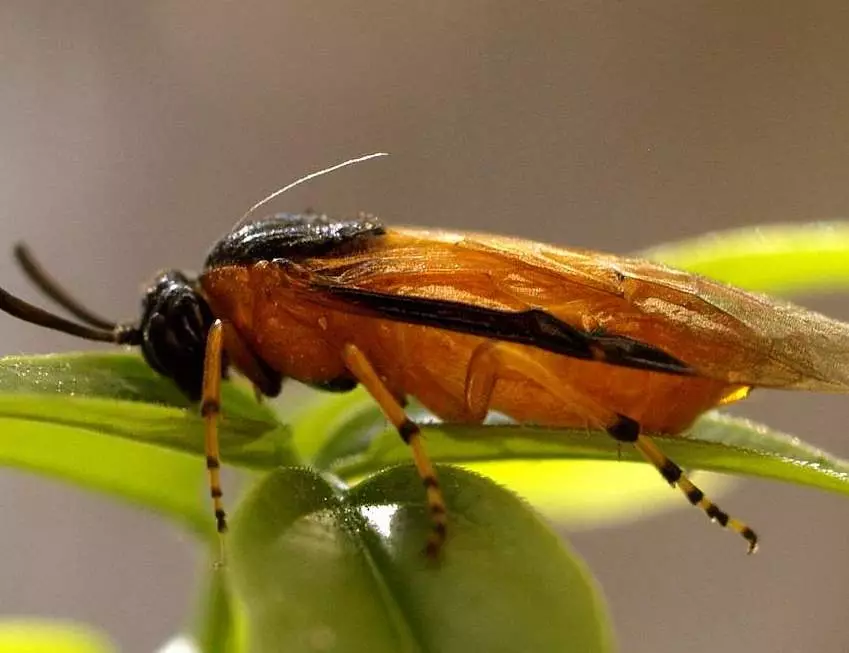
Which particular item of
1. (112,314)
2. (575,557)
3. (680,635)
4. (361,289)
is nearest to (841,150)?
(680,635)

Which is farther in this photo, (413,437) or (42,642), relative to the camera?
(42,642)

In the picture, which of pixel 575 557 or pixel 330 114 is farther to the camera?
pixel 330 114

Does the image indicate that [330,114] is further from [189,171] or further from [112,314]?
[112,314]

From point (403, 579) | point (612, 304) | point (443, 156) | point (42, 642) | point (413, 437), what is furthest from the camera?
point (443, 156)

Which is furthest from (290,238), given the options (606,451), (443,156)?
(443,156)

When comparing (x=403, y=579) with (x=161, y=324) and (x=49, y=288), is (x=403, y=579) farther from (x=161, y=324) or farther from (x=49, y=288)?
(x=49, y=288)

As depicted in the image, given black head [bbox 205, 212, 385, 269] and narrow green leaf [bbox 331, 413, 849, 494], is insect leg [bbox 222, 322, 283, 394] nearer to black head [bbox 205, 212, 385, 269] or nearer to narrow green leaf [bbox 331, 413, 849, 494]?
black head [bbox 205, 212, 385, 269]
